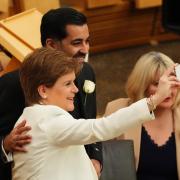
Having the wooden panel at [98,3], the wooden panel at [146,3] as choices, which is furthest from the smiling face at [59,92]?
the wooden panel at [146,3]

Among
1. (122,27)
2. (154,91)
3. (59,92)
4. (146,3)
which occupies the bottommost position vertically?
(122,27)

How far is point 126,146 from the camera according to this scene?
229 cm

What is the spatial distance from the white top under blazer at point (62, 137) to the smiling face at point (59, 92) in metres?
0.04

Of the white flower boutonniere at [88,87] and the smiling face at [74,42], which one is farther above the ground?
the smiling face at [74,42]

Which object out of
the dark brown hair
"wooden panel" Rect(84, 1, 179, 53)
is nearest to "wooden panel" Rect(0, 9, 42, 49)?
the dark brown hair

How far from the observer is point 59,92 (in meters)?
1.42

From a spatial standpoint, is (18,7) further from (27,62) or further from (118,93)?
(27,62)

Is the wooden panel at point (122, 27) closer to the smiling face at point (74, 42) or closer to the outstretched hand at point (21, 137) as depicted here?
the smiling face at point (74, 42)

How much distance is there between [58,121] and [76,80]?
65cm

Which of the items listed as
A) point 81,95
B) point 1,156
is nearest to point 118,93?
point 81,95

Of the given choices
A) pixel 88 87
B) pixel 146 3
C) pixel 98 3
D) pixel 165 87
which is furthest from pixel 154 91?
pixel 146 3

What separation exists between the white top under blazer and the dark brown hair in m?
0.06

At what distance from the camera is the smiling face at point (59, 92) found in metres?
1.42

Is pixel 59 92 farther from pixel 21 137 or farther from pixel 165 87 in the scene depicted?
pixel 165 87
